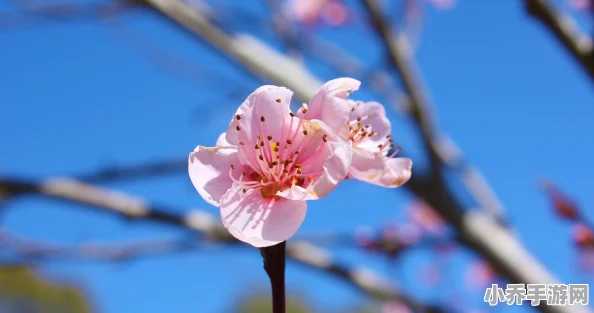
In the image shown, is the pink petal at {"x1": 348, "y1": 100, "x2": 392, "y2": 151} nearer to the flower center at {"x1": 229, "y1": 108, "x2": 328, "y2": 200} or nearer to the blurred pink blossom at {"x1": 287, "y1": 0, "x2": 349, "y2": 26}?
the flower center at {"x1": 229, "y1": 108, "x2": 328, "y2": 200}

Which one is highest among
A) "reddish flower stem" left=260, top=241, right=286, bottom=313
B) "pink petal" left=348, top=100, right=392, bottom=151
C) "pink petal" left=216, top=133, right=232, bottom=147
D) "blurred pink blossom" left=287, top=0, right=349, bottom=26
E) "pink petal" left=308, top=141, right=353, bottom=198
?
"blurred pink blossom" left=287, top=0, right=349, bottom=26

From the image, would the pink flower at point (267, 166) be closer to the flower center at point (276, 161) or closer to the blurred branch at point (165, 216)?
the flower center at point (276, 161)

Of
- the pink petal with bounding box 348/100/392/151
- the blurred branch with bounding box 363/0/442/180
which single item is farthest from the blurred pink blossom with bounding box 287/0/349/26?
the pink petal with bounding box 348/100/392/151

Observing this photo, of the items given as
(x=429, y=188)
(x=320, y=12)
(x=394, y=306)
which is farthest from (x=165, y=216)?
(x=320, y=12)

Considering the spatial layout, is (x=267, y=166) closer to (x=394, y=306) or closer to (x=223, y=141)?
(x=223, y=141)

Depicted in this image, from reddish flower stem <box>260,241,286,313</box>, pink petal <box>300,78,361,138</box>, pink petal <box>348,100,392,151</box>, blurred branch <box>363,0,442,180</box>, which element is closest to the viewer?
reddish flower stem <box>260,241,286,313</box>

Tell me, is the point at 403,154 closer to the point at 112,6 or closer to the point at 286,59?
the point at 286,59

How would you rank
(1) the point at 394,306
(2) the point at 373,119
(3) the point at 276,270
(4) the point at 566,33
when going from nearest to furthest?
(3) the point at 276,270 < (2) the point at 373,119 < (4) the point at 566,33 < (1) the point at 394,306

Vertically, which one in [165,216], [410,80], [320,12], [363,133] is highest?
[320,12]
